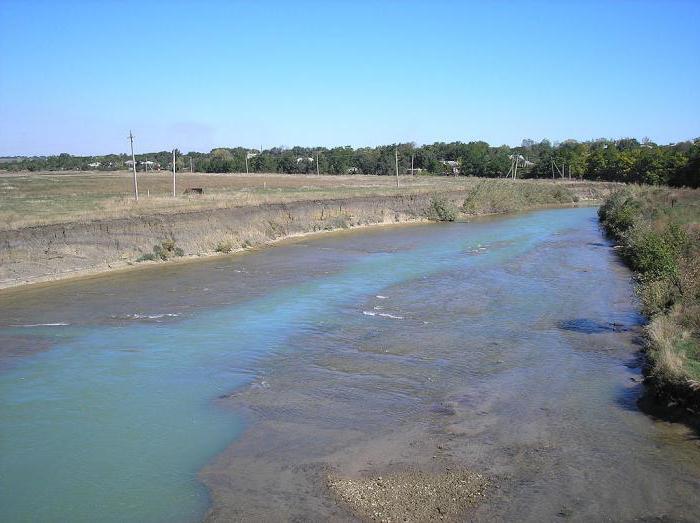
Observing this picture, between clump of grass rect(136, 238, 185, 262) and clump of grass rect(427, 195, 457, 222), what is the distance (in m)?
24.9

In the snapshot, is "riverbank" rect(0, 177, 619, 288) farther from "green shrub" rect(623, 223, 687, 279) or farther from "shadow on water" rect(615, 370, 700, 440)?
"shadow on water" rect(615, 370, 700, 440)

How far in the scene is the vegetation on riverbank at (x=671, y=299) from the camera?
9.99 meters

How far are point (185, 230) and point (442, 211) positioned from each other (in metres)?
24.5

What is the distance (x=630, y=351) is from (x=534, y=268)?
40.3 ft

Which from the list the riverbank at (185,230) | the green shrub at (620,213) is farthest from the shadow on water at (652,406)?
the green shrub at (620,213)

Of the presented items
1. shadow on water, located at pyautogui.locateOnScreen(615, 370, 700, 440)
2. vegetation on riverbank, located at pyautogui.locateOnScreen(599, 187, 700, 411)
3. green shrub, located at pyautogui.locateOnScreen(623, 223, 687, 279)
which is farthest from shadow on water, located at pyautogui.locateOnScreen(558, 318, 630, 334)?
shadow on water, located at pyautogui.locateOnScreen(615, 370, 700, 440)

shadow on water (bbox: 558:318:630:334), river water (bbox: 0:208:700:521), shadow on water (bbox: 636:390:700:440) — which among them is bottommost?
river water (bbox: 0:208:700:521)

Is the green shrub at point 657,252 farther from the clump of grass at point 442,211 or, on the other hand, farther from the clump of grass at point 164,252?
the clump of grass at point 442,211

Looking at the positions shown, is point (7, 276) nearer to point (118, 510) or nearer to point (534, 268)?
point (118, 510)

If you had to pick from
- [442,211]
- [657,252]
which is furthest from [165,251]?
[442,211]

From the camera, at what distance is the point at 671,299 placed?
1441cm

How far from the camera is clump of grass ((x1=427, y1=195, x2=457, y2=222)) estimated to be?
1917 inches

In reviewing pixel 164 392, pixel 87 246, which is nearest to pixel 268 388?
pixel 164 392

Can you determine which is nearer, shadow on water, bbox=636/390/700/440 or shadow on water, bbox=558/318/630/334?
shadow on water, bbox=636/390/700/440
